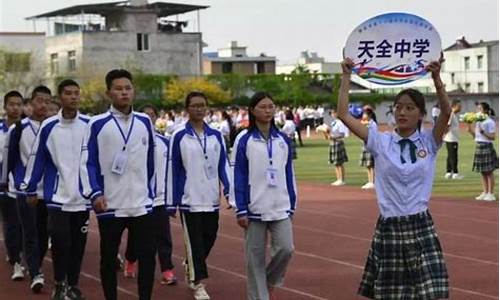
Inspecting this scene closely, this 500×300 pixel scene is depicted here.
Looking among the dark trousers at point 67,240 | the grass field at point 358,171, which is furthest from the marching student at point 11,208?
the grass field at point 358,171

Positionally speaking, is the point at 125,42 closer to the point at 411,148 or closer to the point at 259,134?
the point at 259,134

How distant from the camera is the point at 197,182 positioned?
9672mm

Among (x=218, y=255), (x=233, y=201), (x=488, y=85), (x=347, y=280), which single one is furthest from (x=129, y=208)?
(x=488, y=85)

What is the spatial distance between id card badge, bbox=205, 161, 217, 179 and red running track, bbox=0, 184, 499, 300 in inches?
43.5

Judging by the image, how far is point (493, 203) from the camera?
60.1ft

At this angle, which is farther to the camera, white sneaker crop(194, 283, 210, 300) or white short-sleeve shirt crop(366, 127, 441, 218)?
white sneaker crop(194, 283, 210, 300)

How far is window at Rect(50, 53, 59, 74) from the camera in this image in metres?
85.1

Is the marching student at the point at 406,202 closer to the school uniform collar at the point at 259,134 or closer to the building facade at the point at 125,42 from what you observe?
the school uniform collar at the point at 259,134

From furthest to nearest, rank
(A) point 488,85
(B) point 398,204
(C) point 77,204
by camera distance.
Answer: (A) point 488,85
(C) point 77,204
(B) point 398,204

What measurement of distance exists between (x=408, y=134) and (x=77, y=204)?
11.5ft

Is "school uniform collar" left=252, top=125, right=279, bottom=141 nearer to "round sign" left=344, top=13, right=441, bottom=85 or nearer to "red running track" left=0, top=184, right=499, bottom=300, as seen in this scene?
"red running track" left=0, top=184, right=499, bottom=300

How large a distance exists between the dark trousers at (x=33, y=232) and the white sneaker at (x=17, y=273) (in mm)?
438

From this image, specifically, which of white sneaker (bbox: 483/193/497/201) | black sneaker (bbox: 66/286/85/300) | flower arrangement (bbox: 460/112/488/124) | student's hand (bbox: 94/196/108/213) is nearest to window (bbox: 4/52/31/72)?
flower arrangement (bbox: 460/112/488/124)

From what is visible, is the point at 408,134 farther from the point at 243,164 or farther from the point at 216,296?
the point at 216,296
